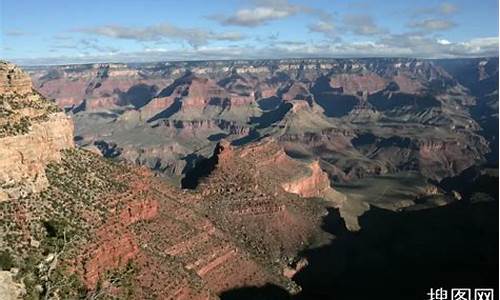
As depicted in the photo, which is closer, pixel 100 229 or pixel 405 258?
pixel 100 229

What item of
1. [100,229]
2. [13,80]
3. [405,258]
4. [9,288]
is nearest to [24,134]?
[13,80]

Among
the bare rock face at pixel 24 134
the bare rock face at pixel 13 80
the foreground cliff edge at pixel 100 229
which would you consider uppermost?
the bare rock face at pixel 13 80

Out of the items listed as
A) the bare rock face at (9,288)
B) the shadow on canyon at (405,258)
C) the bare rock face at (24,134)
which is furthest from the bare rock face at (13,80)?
the shadow on canyon at (405,258)

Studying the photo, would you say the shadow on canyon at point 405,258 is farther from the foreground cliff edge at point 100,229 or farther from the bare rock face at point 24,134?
the bare rock face at point 24,134

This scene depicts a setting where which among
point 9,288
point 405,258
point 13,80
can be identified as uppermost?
point 13,80

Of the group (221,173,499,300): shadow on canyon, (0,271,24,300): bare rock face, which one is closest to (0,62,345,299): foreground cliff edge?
(0,271,24,300): bare rock face

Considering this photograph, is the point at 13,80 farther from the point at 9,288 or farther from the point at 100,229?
the point at 9,288

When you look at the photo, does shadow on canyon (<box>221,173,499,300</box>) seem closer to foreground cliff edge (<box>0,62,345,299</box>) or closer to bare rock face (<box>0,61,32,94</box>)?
foreground cliff edge (<box>0,62,345,299</box>)

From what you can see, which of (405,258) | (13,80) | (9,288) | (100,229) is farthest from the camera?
(405,258)

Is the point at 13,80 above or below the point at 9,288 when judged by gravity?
above
